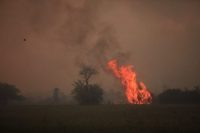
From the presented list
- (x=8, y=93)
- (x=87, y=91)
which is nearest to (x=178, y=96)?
(x=87, y=91)

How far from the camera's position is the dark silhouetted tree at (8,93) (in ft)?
252

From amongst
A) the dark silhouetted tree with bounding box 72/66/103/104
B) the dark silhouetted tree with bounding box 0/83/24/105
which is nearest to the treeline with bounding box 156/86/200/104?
the dark silhouetted tree with bounding box 72/66/103/104

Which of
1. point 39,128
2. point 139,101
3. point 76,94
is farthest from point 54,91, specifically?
point 39,128

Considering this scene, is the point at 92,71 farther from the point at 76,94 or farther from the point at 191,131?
the point at 191,131

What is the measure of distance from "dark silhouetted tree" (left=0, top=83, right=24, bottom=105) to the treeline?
→ 54.7 meters

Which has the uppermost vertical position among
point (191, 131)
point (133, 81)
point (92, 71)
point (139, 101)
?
point (92, 71)

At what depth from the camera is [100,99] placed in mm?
80125

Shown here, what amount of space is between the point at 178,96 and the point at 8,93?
63502 mm

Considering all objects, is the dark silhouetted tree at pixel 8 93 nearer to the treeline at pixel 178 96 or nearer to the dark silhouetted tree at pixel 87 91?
the dark silhouetted tree at pixel 87 91

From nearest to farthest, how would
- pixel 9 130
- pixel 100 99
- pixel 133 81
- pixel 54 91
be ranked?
pixel 9 130, pixel 133 81, pixel 100 99, pixel 54 91

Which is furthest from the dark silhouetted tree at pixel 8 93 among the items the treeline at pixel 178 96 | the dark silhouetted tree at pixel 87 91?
the treeline at pixel 178 96

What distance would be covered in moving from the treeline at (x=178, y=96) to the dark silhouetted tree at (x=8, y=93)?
179ft

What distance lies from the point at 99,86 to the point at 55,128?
58785mm

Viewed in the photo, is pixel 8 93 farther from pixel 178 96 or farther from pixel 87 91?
pixel 178 96
